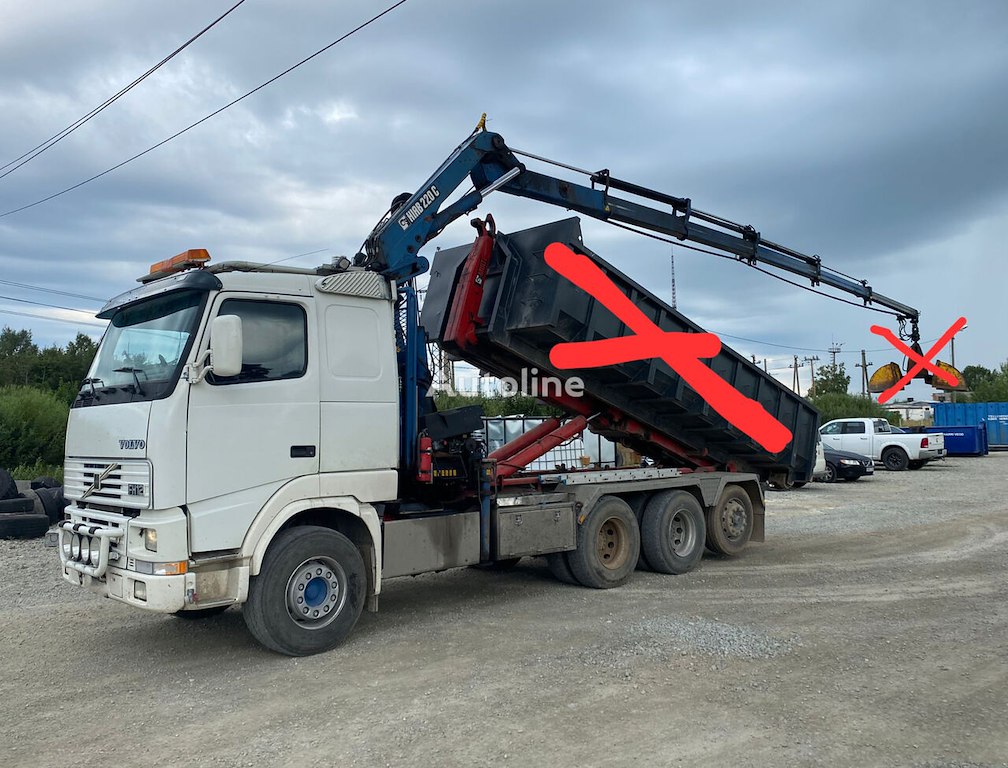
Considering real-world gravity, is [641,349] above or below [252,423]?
above

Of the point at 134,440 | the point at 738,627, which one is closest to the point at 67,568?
the point at 134,440

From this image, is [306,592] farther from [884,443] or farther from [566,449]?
[884,443]

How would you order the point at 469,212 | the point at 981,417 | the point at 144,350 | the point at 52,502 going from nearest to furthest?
the point at 144,350 → the point at 469,212 → the point at 52,502 → the point at 981,417

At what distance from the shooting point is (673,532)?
9.75 metres

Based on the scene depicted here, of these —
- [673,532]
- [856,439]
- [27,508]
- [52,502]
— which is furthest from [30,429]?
[856,439]

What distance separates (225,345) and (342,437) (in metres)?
1.36

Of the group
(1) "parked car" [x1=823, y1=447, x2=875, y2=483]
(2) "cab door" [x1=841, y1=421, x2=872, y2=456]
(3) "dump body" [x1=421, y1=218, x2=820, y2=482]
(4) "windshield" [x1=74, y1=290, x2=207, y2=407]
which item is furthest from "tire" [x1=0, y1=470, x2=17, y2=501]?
(2) "cab door" [x1=841, y1=421, x2=872, y2=456]

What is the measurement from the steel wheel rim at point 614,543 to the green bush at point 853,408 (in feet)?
127

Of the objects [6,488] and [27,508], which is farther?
[6,488]

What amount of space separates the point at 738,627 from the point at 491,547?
2.41 meters

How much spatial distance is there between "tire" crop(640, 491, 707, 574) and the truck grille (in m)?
5.79

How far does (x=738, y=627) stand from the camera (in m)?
6.96

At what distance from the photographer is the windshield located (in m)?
5.87

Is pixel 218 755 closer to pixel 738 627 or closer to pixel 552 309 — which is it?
pixel 738 627
